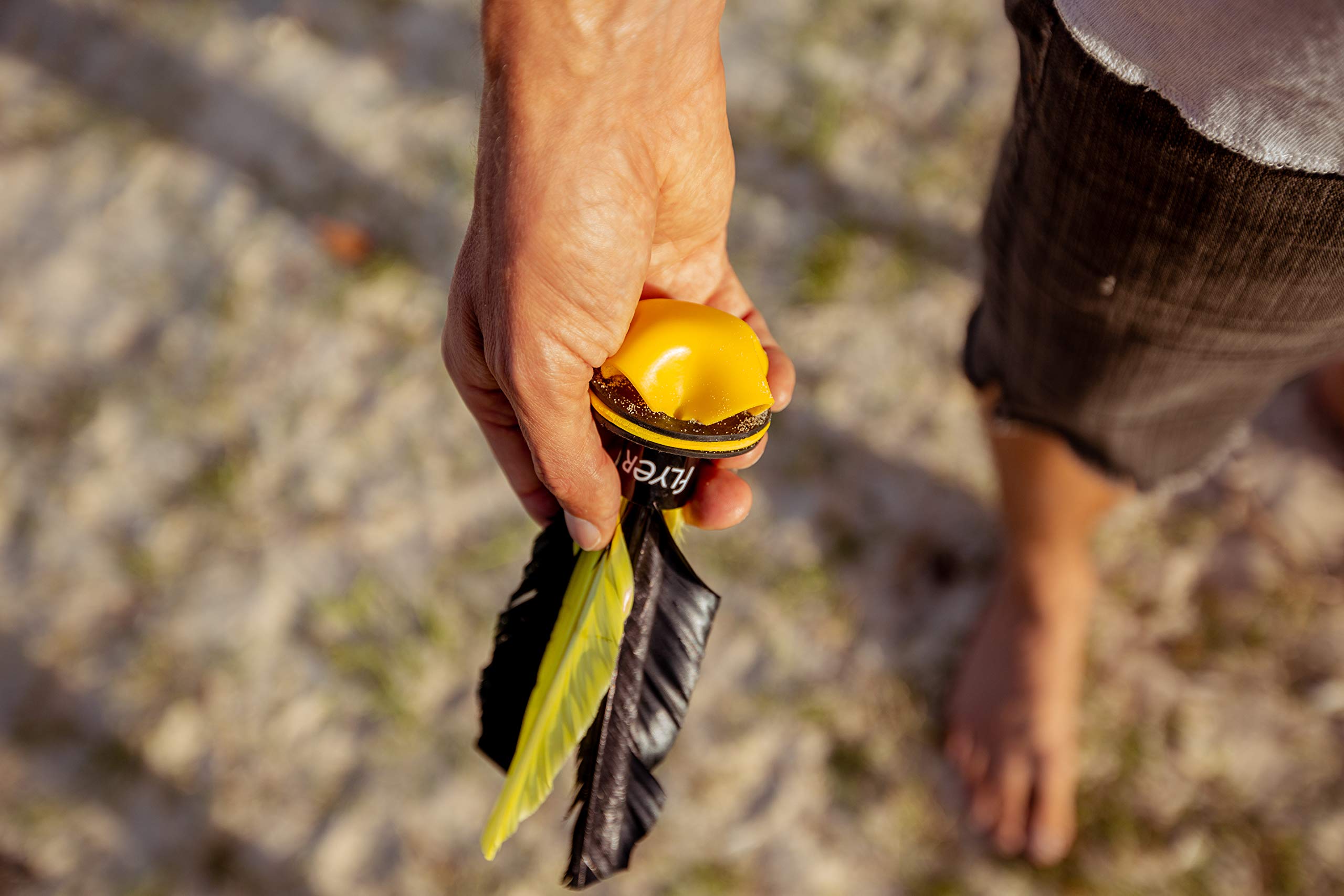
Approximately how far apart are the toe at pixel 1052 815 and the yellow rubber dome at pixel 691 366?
149 centimetres

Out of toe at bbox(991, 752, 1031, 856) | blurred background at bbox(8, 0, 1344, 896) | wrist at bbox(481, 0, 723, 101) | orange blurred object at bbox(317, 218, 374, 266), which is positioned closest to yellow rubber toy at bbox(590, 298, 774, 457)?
wrist at bbox(481, 0, 723, 101)

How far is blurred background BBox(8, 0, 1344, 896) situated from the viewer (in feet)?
7.09

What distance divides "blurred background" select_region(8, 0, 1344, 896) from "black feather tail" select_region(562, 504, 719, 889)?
84 centimetres

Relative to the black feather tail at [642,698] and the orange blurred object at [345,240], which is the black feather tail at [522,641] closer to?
the black feather tail at [642,698]

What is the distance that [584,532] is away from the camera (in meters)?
1.31

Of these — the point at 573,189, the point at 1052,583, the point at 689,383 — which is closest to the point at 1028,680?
the point at 1052,583

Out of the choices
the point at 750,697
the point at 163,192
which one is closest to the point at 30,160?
the point at 163,192

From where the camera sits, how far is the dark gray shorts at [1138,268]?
1124mm

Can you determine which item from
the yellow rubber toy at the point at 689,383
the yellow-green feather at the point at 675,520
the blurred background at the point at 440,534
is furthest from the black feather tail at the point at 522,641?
the blurred background at the point at 440,534

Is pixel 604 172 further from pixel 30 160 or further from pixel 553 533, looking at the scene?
pixel 30 160

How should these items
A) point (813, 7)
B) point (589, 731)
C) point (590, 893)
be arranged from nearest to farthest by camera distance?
point (589, 731) < point (590, 893) < point (813, 7)

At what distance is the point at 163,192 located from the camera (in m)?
2.92

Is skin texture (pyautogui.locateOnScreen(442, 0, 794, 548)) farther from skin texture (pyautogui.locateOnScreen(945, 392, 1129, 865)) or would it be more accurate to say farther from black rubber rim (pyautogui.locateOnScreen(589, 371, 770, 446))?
skin texture (pyautogui.locateOnScreen(945, 392, 1129, 865))

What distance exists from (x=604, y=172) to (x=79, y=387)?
229cm
